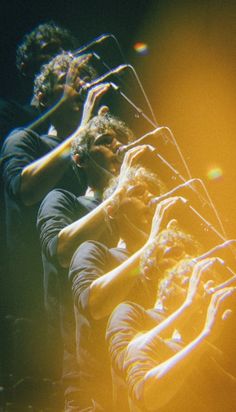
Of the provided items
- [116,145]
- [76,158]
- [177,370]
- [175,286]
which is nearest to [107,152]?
[116,145]

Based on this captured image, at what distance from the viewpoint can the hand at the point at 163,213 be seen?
2.99 m

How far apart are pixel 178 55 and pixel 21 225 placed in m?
1.58

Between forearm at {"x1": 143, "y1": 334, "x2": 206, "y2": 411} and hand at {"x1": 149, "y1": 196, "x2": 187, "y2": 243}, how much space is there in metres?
0.65

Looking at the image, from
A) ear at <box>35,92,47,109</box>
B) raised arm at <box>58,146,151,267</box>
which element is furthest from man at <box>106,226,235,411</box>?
ear at <box>35,92,47,109</box>

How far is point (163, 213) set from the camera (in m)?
3.03

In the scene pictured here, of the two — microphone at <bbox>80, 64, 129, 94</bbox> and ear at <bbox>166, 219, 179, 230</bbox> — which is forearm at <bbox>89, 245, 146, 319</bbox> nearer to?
ear at <bbox>166, 219, 179, 230</bbox>

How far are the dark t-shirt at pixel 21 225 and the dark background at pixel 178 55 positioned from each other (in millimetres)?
594

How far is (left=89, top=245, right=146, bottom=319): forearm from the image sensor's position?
2910mm

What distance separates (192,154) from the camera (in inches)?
146

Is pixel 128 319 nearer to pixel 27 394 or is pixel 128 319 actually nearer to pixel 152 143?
pixel 27 394

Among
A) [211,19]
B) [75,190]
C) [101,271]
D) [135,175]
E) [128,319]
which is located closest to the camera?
[128,319]

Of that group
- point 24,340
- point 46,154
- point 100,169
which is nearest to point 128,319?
point 24,340

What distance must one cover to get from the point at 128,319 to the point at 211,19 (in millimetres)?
2221

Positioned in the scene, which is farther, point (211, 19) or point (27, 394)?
point (211, 19)
